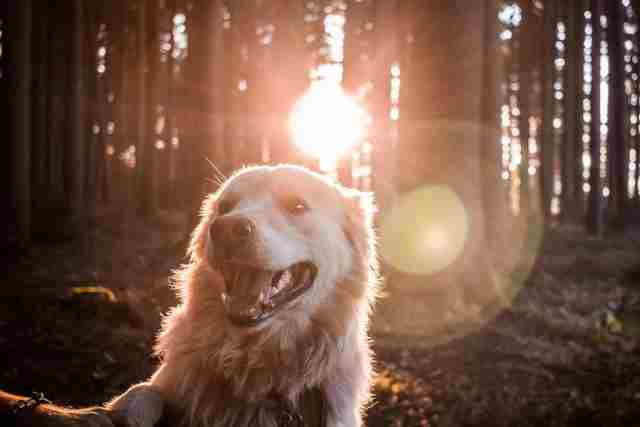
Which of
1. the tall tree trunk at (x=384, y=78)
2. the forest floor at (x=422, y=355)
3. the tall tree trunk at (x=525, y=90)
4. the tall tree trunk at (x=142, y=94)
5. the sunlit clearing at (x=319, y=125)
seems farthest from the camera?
the tall tree trunk at (x=525, y=90)

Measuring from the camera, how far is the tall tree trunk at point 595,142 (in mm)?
17625

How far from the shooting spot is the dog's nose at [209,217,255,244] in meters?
2.88

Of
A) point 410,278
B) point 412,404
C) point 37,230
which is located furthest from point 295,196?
point 37,230

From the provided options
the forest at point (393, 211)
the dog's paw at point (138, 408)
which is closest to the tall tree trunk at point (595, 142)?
the forest at point (393, 211)

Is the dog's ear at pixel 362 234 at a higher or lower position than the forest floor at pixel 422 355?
higher

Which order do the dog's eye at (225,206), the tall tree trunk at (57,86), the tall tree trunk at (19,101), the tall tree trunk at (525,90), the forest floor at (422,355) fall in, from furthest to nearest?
the tall tree trunk at (525,90) < the tall tree trunk at (57,86) < the tall tree trunk at (19,101) < the forest floor at (422,355) < the dog's eye at (225,206)

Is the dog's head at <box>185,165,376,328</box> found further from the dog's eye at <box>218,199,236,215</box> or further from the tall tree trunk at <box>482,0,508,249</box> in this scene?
the tall tree trunk at <box>482,0,508,249</box>

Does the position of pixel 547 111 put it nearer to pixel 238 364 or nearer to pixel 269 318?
pixel 269 318

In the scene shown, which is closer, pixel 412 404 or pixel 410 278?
pixel 412 404

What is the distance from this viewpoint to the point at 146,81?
19.1 meters

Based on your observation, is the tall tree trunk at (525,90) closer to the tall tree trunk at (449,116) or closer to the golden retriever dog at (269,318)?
the tall tree trunk at (449,116)

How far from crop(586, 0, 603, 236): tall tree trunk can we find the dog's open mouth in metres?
16.9

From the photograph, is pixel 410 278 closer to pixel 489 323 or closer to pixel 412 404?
pixel 489 323

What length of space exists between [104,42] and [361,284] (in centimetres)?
2063
